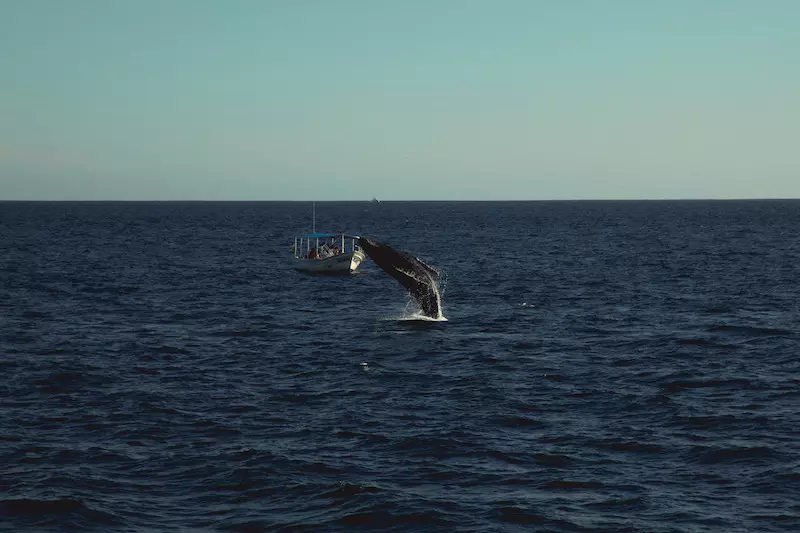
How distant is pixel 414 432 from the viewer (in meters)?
28.7

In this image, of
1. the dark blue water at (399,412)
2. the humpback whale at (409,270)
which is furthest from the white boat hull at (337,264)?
the humpback whale at (409,270)

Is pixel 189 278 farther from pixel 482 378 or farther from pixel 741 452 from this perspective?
pixel 741 452

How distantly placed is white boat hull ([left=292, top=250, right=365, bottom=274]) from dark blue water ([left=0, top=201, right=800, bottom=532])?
675 inches

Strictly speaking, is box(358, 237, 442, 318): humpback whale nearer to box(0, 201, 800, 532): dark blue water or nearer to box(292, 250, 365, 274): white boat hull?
box(0, 201, 800, 532): dark blue water

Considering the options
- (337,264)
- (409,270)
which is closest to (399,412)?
(409,270)

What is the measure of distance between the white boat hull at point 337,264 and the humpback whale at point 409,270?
30738mm

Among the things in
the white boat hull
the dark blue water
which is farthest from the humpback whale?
the white boat hull

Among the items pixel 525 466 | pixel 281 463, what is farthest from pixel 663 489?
pixel 281 463

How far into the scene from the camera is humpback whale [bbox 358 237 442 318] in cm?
4328

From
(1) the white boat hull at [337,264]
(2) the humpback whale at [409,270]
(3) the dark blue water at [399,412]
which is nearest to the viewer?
(3) the dark blue water at [399,412]

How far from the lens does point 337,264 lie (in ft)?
284

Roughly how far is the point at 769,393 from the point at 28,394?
27052 millimetres

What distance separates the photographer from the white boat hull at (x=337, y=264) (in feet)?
282

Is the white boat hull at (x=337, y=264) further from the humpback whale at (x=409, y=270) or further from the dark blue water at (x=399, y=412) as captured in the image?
the humpback whale at (x=409, y=270)
